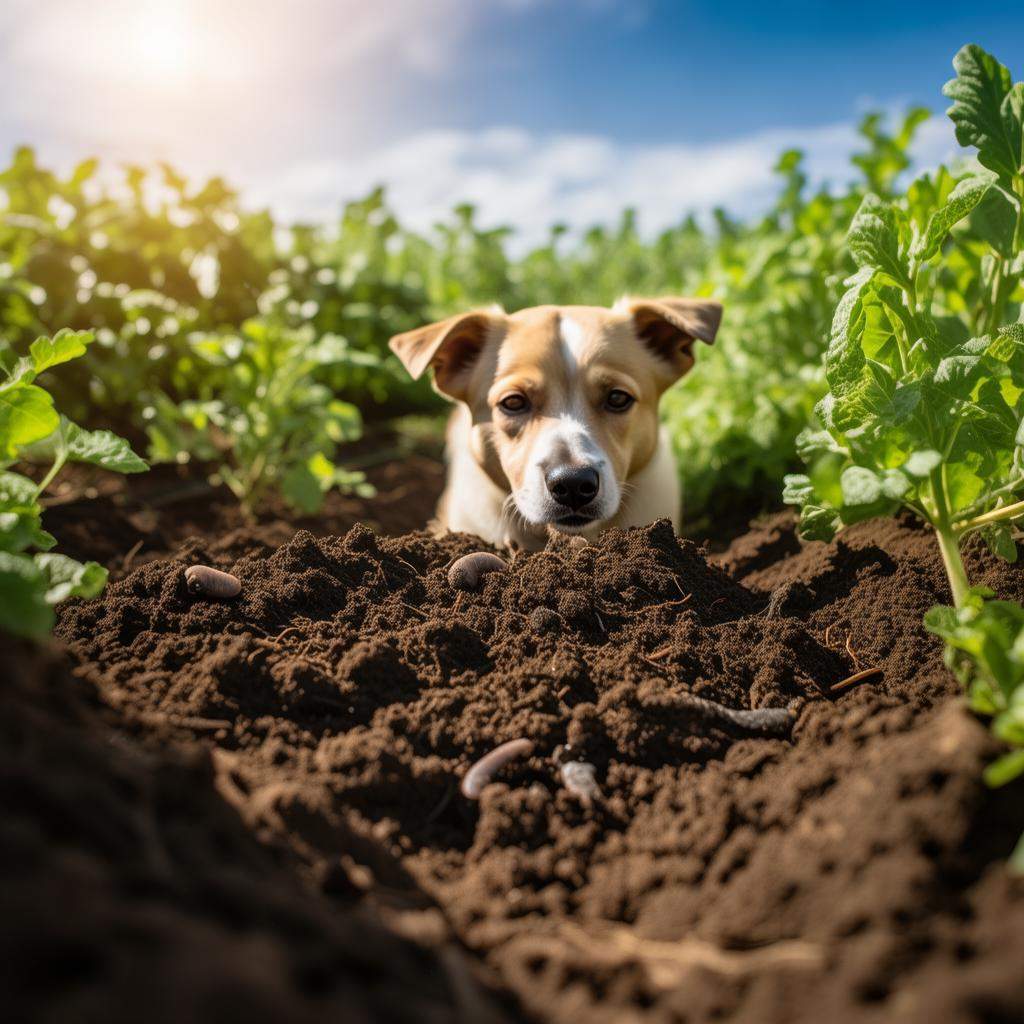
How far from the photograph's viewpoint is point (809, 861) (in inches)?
53.4

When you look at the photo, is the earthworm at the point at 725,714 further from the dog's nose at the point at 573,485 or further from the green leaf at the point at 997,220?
the green leaf at the point at 997,220

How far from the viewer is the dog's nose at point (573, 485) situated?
10.9 ft

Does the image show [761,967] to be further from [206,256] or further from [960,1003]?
[206,256]

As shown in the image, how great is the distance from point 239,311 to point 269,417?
2.12m

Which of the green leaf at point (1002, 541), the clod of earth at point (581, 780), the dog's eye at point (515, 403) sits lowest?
the clod of earth at point (581, 780)

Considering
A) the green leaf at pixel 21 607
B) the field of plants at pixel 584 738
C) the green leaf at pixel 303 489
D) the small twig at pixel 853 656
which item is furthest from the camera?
the green leaf at pixel 303 489

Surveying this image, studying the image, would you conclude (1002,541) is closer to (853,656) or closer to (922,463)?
(853,656)

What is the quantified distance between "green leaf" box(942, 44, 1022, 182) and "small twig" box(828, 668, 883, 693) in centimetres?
146

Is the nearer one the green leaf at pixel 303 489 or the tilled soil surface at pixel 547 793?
the tilled soil surface at pixel 547 793

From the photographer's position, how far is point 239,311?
634 cm

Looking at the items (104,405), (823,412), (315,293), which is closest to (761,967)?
(823,412)

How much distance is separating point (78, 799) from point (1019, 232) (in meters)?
2.87

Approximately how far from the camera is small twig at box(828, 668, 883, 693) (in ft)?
7.00

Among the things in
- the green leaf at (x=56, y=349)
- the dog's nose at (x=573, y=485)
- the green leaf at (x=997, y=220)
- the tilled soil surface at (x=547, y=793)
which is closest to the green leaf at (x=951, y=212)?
the green leaf at (x=997, y=220)
